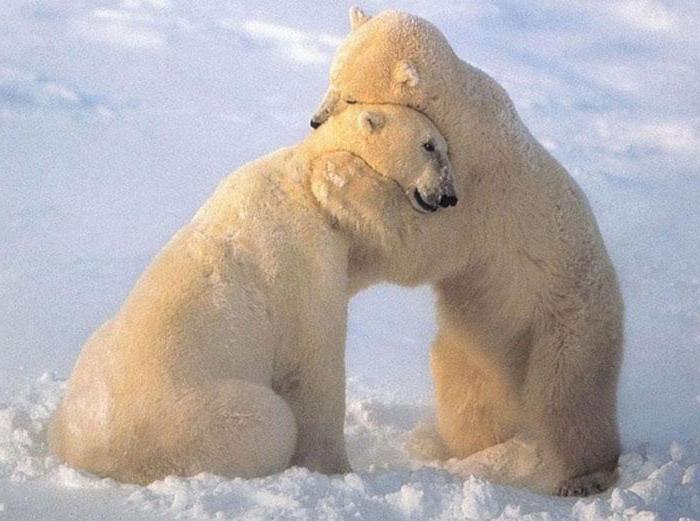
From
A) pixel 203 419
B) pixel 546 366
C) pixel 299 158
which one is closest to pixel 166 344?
pixel 203 419

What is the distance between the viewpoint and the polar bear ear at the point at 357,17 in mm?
6531

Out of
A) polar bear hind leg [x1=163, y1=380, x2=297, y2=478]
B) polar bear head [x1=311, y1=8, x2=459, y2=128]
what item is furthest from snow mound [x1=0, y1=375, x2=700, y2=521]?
polar bear head [x1=311, y1=8, x2=459, y2=128]

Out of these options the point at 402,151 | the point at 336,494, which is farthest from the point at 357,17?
the point at 336,494

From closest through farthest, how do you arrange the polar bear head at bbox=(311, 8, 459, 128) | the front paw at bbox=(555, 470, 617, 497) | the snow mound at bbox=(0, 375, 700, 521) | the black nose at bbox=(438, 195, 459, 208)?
the snow mound at bbox=(0, 375, 700, 521) < the black nose at bbox=(438, 195, 459, 208) < the polar bear head at bbox=(311, 8, 459, 128) < the front paw at bbox=(555, 470, 617, 497)

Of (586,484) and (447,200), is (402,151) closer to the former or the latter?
(447,200)

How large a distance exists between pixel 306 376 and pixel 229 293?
600 millimetres

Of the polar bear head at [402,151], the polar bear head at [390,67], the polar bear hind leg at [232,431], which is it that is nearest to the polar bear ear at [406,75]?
the polar bear head at [390,67]

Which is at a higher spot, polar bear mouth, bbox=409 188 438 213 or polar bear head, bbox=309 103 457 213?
polar bear head, bbox=309 103 457 213

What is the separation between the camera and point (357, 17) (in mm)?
6547

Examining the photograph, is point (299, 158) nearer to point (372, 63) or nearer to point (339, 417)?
point (372, 63)

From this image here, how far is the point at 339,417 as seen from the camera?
5.86m

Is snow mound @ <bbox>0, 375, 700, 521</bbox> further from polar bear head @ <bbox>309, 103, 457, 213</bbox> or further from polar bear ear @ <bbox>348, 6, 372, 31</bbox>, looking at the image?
polar bear ear @ <bbox>348, 6, 372, 31</bbox>

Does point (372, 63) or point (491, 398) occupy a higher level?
point (372, 63)

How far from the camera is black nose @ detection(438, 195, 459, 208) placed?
19.7 feet
